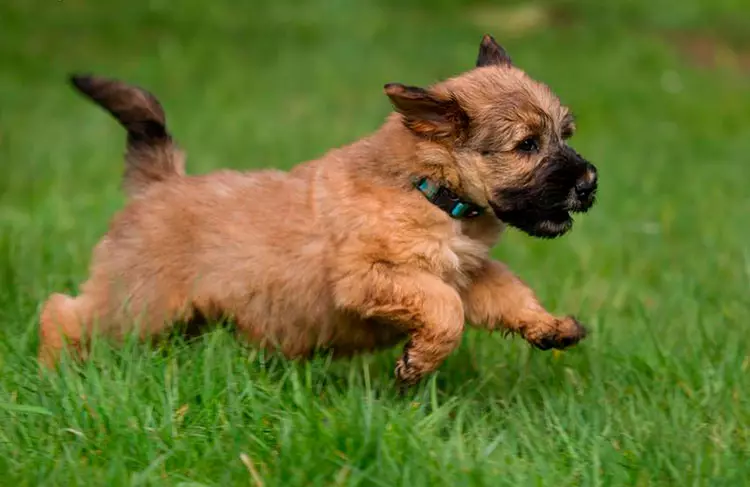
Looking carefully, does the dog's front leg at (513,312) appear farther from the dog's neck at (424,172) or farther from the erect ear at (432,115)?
the erect ear at (432,115)

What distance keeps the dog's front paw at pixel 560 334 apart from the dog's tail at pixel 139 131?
1.70 m

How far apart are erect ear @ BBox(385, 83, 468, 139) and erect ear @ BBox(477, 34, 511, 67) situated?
57 centimetres

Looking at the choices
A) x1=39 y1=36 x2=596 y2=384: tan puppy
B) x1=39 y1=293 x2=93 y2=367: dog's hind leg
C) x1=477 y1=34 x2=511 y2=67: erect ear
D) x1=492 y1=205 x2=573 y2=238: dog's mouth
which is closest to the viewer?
x1=39 y1=36 x2=596 y2=384: tan puppy

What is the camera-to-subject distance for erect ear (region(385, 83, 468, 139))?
168 inches

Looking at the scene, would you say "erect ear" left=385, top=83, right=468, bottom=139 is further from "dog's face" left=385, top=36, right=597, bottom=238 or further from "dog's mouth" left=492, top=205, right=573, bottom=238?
"dog's mouth" left=492, top=205, right=573, bottom=238

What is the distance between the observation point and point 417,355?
4.14 m

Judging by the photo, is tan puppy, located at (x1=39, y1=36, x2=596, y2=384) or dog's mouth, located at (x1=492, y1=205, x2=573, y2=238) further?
dog's mouth, located at (x1=492, y1=205, x2=573, y2=238)

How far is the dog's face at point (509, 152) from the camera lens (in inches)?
168

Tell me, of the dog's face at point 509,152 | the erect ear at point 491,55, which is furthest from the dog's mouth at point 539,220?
the erect ear at point 491,55

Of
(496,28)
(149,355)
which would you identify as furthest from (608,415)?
(496,28)

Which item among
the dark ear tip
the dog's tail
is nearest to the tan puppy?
the dark ear tip

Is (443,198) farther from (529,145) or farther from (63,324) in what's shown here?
(63,324)

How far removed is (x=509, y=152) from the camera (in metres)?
4.31

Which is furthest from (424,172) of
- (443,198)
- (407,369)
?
(407,369)
